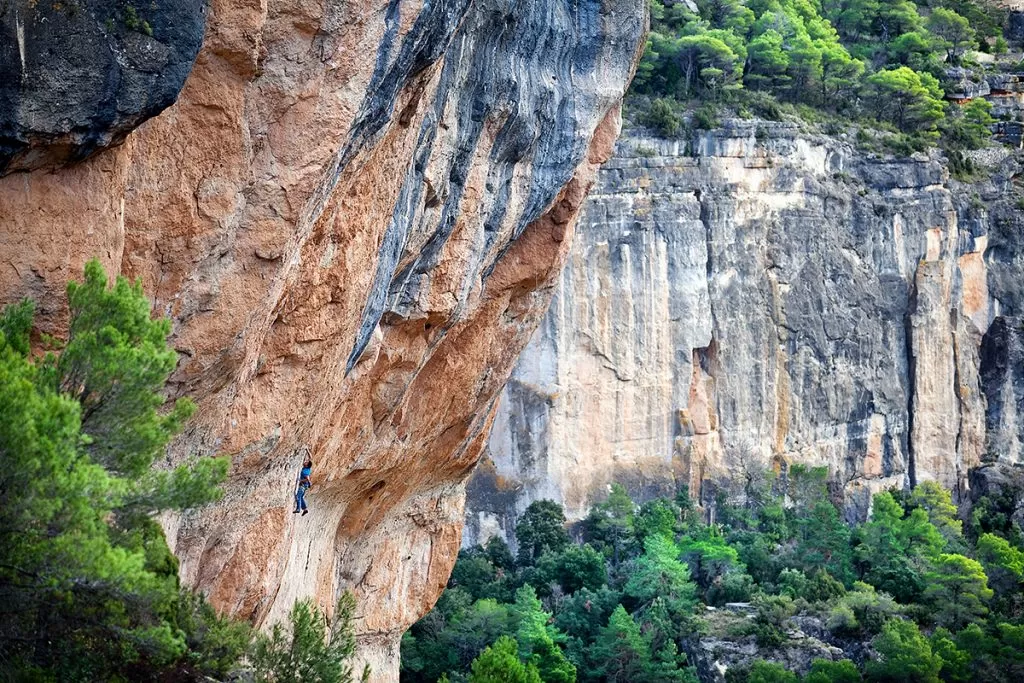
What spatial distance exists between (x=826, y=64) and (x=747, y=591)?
24.4 m

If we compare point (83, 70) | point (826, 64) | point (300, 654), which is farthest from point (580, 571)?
point (83, 70)

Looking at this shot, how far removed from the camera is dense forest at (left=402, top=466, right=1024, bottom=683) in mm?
34094

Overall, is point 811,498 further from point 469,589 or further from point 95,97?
point 95,97

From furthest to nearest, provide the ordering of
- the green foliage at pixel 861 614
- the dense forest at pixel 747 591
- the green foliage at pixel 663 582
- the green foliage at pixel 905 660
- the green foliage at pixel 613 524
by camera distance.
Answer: the green foliage at pixel 613 524 < the green foliage at pixel 663 582 < the green foliage at pixel 861 614 < the dense forest at pixel 747 591 < the green foliage at pixel 905 660

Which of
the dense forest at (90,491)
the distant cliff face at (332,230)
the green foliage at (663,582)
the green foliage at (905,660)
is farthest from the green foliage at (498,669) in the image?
the green foliage at (663,582)

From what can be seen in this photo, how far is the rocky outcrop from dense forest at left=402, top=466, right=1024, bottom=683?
682 inches

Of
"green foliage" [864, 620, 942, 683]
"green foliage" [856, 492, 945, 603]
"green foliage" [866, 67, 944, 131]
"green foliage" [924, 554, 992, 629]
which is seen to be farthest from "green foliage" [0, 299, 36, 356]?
"green foliage" [866, 67, 944, 131]

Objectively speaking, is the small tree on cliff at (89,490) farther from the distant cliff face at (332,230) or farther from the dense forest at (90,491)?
the distant cliff face at (332,230)

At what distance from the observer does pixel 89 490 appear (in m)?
9.02

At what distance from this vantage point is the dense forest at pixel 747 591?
112 ft

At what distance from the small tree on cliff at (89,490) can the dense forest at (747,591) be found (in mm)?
16489

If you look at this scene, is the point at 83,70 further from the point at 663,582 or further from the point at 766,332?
the point at 766,332

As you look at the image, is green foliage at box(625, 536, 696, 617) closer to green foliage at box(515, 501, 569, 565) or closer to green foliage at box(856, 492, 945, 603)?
green foliage at box(515, 501, 569, 565)

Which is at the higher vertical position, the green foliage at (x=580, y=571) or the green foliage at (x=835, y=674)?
the green foliage at (x=580, y=571)
